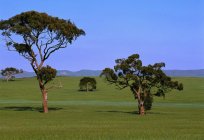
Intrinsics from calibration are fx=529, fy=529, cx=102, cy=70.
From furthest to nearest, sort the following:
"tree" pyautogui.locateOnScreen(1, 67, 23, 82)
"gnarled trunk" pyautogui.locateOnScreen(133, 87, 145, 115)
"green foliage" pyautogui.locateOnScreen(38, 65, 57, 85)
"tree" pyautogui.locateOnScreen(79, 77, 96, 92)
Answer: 1. "tree" pyautogui.locateOnScreen(1, 67, 23, 82)
2. "tree" pyautogui.locateOnScreen(79, 77, 96, 92)
3. "green foliage" pyautogui.locateOnScreen(38, 65, 57, 85)
4. "gnarled trunk" pyautogui.locateOnScreen(133, 87, 145, 115)

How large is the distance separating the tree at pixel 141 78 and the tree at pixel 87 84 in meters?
63.5

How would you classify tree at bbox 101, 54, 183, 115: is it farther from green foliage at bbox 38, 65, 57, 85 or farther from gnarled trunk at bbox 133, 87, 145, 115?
green foliage at bbox 38, 65, 57, 85

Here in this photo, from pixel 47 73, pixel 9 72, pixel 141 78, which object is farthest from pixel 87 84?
pixel 141 78

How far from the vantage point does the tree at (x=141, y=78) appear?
64.8m

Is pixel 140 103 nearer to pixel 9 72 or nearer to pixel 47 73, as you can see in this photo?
pixel 47 73

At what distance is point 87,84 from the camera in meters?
134

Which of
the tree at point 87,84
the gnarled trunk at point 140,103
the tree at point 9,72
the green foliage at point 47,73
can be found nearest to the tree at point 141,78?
the gnarled trunk at point 140,103

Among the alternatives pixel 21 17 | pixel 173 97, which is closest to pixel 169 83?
pixel 21 17

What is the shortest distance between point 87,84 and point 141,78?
6791 cm

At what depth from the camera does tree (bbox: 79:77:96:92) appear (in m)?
131

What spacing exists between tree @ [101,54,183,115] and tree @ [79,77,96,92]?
6351 centimetres

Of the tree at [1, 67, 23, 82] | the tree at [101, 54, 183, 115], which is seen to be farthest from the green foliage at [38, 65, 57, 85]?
the tree at [1, 67, 23, 82]

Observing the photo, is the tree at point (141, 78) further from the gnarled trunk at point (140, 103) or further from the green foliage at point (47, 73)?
the green foliage at point (47, 73)

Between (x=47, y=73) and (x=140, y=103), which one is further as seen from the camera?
(x=47, y=73)
